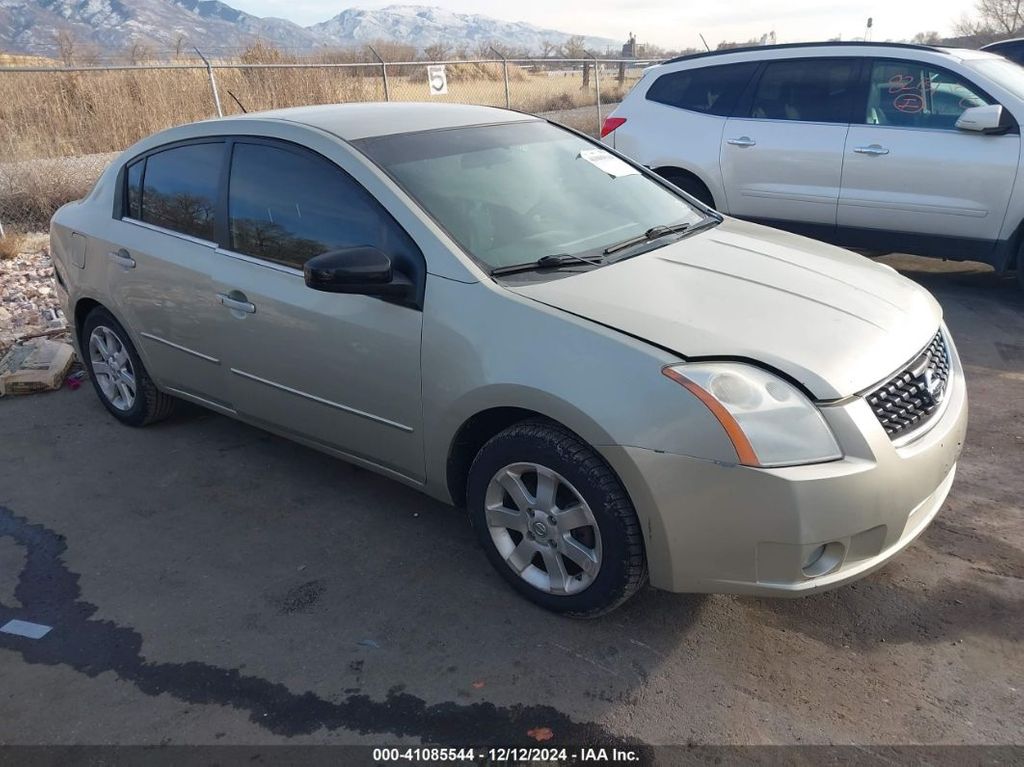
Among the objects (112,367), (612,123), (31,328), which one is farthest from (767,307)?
(31,328)

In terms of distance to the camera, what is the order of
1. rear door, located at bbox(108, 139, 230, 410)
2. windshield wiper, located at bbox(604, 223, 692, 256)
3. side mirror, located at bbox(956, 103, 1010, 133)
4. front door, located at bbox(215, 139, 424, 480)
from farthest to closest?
side mirror, located at bbox(956, 103, 1010, 133) → rear door, located at bbox(108, 139, 230, 410) → windshield wiper, located at bbox(604, 223, 692, 256) → front door, located at bbox(215, 139, 424, 480)

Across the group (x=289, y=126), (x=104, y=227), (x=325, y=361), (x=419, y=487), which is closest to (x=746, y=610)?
(x=419, y=487)

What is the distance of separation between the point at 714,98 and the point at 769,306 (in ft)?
16.3

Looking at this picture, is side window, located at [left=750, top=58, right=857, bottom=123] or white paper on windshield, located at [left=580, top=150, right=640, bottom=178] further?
side window, located at [left=750, top=58, right=857, bottom=123]

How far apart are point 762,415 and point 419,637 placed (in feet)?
4.72

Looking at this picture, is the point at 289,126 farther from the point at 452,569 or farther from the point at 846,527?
the point at 846,527

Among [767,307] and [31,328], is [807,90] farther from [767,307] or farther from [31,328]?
[31,328]

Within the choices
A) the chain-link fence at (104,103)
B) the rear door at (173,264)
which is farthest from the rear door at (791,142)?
the chain-link fence at (104,103)

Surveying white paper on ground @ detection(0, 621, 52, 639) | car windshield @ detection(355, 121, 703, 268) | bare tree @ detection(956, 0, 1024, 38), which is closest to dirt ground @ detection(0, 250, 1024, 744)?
white paper on ground @ detection(0, 621, 52, 639)

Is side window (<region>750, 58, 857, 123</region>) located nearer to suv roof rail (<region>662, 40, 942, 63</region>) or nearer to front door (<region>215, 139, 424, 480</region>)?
suv roof rail (<region>662, 40, 942, 63</region>)

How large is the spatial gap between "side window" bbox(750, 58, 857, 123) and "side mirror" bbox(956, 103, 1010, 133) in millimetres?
886

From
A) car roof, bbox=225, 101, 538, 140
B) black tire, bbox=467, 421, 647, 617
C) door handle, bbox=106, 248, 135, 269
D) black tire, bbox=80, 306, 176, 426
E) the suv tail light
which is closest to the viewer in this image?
black tire, bbox=467, 421, 647, 617

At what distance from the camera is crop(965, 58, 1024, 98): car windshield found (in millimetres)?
6036

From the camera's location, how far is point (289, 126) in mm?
3643
